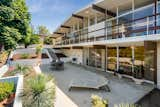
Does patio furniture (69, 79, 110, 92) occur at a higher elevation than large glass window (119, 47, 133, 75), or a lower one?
lower

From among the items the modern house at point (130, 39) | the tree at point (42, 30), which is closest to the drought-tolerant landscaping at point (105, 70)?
the modern house at point (130, 39)

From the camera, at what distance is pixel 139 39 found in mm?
9086

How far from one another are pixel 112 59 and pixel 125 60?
186cm

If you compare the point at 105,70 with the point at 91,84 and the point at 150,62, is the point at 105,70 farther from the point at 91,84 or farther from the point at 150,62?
the point at 91,84

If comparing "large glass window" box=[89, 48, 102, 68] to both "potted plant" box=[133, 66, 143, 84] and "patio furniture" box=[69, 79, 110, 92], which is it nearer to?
"potted plant" box=[133, 66, 143, 84]

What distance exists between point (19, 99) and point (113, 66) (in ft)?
32.9

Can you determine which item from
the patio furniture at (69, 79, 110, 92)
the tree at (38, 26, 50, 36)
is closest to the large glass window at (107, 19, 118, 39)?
the patio furniture at (69, 79, 110, 92)

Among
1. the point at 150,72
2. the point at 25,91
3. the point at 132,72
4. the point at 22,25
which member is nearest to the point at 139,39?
the point at 150,72

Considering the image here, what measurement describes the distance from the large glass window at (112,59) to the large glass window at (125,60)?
697 mm

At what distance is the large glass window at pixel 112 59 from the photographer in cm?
1422

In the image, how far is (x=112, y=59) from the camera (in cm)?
1464

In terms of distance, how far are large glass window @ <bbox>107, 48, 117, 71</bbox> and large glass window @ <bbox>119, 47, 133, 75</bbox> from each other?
2.29ft

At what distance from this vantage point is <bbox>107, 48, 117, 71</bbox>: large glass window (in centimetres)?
1422

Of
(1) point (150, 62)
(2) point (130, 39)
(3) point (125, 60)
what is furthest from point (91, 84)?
(3) point (125, 60)
